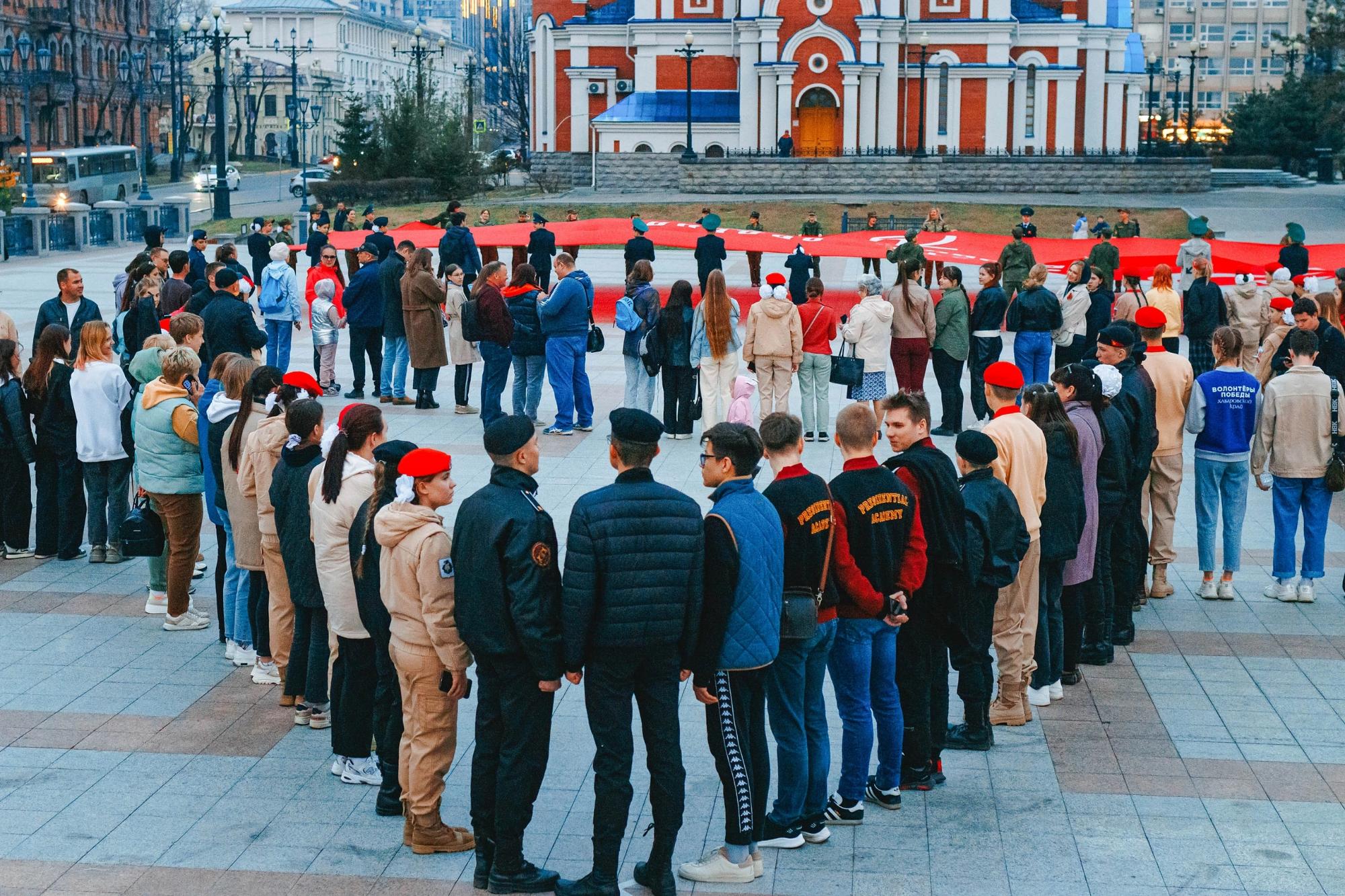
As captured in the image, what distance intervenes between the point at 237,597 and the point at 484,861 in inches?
132

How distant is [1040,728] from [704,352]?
7578mm

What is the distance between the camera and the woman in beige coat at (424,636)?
6602 mm

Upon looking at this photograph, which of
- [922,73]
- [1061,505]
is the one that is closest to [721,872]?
[1061,505]

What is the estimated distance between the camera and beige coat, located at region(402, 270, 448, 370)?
1714 cm

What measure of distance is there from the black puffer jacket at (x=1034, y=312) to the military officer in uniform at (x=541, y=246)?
11.3 meters

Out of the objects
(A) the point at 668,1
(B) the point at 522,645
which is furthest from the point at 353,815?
(A) the point at 668,1

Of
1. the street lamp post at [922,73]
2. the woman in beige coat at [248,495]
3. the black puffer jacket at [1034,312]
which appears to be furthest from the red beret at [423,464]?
the street lamp post at [922,73]

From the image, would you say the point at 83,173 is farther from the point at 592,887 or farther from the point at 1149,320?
the point at 592,887

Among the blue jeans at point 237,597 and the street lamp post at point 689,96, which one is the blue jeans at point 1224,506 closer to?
the blue jeans at point 237,597

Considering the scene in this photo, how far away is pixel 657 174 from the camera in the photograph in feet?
204

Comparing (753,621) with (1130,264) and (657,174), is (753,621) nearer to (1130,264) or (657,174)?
(1130,264)

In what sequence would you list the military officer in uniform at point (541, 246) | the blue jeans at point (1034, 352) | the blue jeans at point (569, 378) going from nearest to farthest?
the blue jeans at point (569, 378)
the blue jeans at point (1034, 352)
the military officer in uniform at point (541, 246)

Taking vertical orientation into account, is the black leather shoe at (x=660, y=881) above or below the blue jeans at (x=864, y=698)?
below

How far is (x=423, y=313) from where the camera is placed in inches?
677
